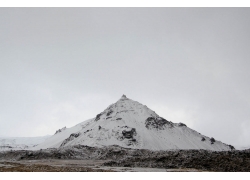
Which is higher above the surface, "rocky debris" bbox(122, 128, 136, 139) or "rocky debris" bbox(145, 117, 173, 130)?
"rocky debris" bbox(145, 117, 173, 130)

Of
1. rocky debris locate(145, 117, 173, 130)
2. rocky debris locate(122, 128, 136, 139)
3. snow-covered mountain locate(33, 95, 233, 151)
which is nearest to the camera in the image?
snow-covered mountain locate(33, 95, 233, 151)

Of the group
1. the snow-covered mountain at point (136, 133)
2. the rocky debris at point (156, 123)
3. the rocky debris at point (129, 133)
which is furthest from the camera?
the rocky debris at point (156, 123)

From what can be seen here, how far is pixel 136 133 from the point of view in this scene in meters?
68.2

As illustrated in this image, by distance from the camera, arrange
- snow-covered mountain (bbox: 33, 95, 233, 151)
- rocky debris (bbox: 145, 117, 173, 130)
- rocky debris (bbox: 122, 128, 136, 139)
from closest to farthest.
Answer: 1. snow-covered mountain (bbox: 33, 95, 233, 151)
2. rocky debris (bbox: 122, 128, 136, 139)
3. rocky debris (bbox: 145, 117, 173, 130)

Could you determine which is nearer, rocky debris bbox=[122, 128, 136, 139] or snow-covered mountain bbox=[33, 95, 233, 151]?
snow-covered mountain bbox=[33, 95, 233, 151]

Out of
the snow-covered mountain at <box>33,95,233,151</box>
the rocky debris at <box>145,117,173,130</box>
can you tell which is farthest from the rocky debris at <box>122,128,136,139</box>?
the rocky debris at <box>145,117,173,130</box>

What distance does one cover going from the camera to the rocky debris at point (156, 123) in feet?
242

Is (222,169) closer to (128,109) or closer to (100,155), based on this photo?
(100,155)

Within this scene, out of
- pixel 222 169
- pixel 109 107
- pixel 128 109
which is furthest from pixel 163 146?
pixel 222 169

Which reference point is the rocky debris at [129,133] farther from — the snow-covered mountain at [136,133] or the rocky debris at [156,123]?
the rocky debris at [156,123]

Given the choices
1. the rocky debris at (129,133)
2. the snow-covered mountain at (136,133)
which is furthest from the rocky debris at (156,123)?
the rocky debris at (129,133)

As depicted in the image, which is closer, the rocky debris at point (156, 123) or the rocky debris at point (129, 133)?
the rocky debris at point (129, 133)

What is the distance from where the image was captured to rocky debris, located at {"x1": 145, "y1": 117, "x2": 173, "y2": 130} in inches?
2904

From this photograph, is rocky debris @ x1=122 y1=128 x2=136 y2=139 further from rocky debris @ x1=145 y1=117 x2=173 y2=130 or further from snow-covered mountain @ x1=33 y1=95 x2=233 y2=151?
rocky debris @ x1=145 y1=117 x2=173 y2=130
